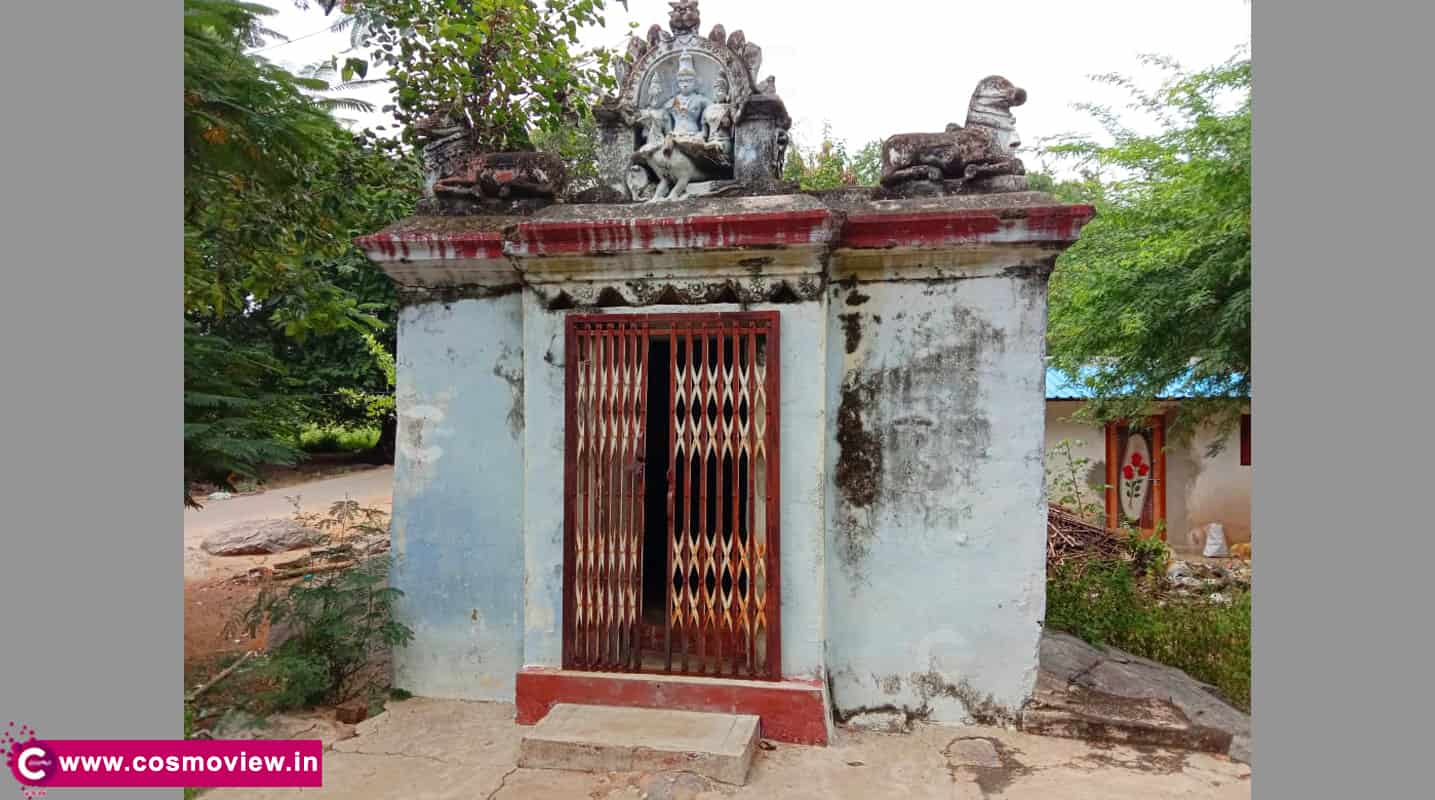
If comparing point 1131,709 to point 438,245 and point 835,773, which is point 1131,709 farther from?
point 438,245

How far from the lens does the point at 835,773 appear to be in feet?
13.3

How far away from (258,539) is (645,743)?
8257 mm

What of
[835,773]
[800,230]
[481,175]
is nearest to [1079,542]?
[835,773]

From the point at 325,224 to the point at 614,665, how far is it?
14.2ft

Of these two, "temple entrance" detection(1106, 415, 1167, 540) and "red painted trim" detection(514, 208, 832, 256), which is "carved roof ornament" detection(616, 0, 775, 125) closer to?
"red painted trim" detection(514, 208, 832, 256)

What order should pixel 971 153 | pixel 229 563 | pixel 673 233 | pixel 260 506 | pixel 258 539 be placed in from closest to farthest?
1. pixel 673 233
2. pixel 971 153
3. pixel 229 563
4. pixel 258 539
5. pixel 260 506

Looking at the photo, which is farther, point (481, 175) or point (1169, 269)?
point (1169, 269)

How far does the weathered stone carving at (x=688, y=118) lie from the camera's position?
4.93m

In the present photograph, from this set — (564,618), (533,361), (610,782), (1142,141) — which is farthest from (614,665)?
(1142,141)

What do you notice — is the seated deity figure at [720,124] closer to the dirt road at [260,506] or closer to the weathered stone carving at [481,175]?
the weathered stone carving at [481,175]

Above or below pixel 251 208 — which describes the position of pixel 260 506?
below

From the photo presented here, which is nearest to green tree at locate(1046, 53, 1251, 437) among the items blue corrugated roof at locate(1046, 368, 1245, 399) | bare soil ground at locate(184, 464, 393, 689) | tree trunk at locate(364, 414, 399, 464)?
blue corrugated roof at locate(1046, 368, 1245, 399)

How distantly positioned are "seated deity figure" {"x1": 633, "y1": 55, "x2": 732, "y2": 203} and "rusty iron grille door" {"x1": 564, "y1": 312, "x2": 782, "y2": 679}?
1.00m

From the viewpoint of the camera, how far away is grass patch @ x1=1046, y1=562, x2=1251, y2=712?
213 inches
